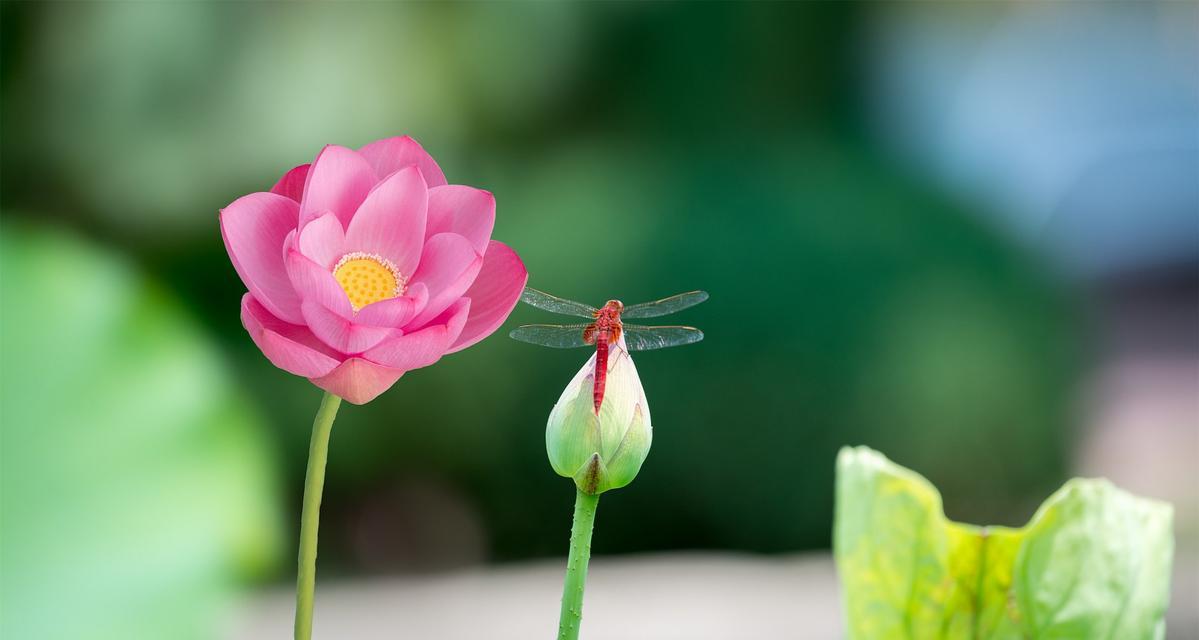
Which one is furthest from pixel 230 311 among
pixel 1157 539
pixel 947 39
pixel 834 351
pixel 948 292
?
pixel 1157 539

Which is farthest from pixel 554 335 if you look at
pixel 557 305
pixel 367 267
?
pixel 367 267

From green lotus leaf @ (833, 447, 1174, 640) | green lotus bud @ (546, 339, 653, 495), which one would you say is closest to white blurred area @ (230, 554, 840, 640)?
green lotus leaf @ (833, 447, 1174, 640)

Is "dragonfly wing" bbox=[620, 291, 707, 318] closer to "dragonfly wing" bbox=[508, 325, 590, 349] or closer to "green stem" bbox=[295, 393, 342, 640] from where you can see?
"dragonfly wing" bbox=[508, 325, 590, 349]

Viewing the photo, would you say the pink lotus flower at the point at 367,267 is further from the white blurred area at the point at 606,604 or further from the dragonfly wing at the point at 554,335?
the white blurred area at the point at 606,604

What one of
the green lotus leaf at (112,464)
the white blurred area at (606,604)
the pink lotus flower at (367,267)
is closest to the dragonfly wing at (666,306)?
the pink lotus flower at (367,267)

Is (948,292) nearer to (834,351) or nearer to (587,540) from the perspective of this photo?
(834,351)

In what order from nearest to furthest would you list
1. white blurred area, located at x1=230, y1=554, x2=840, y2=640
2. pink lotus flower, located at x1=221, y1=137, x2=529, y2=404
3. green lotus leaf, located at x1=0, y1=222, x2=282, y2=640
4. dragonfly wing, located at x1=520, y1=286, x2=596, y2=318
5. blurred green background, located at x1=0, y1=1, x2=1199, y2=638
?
1. pink lotus flower, located at x1=221, y1=137, x2=529, y2=404
2. dragonfly wing, located at x1=520, y1=286, x2=596, y2=318
3. green lotus leaf, located at x1=0, y1=222, x2=282, y2=640
4. white blurred area, located at x1=230, y1=554, x2=840, y2=640
5. blurred green background, located at x1=0, y1=1, x2=1199, y2=638
